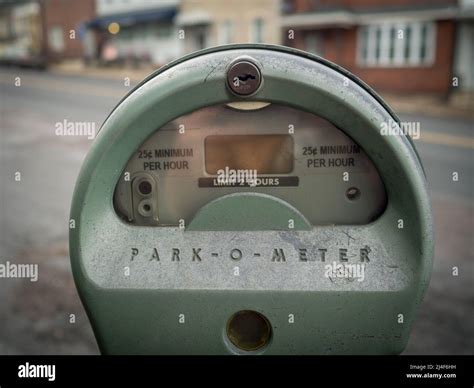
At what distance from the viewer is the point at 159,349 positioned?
1.38 m

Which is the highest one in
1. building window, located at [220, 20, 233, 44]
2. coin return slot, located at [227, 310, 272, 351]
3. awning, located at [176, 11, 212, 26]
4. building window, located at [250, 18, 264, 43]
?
awning, located at [176, 11, 212, 26]

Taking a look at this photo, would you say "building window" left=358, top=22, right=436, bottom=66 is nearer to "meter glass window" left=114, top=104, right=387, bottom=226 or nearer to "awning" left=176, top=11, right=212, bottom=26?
"awning" left=176, top=11, right=212, bottom=26

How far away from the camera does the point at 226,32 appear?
2111 cm

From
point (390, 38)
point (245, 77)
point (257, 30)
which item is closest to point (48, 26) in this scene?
point (257, 30)

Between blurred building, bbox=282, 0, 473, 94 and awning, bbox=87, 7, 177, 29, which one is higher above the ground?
awning, bbox=87, 7, 177, 29

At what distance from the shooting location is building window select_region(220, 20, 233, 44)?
20828 millimetres

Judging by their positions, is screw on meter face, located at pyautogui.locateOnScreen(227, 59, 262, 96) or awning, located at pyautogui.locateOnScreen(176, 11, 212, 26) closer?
screw on meter face, located at pyautogui.locateOnScreen(227, 59, 262, 96)


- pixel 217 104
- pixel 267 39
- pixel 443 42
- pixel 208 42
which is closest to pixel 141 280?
pixel 217 104

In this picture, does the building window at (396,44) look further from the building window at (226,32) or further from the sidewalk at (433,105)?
the building window at (226,32)

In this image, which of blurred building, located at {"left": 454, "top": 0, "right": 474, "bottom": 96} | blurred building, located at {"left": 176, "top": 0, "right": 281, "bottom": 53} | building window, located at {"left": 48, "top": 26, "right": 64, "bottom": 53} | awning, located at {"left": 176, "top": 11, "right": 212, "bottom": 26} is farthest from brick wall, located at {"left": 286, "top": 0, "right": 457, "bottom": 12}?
building window, located at {"left": 48, "top": 26, "right": 64, "bottom": 53}

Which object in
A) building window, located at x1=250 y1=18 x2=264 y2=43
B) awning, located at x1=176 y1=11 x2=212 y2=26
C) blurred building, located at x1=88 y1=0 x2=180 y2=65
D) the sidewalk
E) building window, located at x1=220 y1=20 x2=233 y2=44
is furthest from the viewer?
blurred building, located at x1=88 y1=0 x2=180 y2=65

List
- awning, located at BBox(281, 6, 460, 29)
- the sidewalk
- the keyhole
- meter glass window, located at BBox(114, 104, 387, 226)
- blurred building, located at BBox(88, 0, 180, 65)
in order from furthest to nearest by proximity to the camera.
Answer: blurred building, located at BBox(88, 0, 180, 65) → awning, located at BBox(281, 6, 460, 29) → the sidewalk → meter glass window, located at BBox(114, 104, 387, 226) → the keyhole

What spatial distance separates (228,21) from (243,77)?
2054 cm
